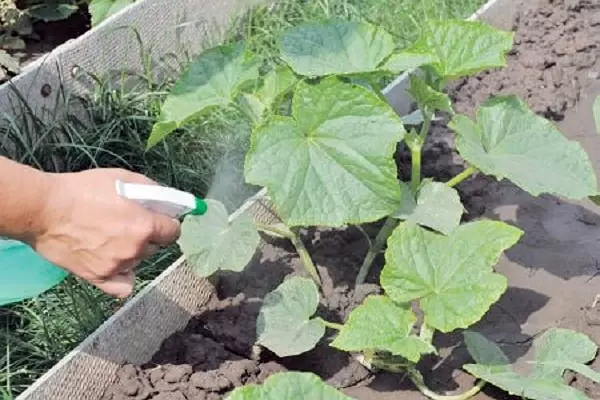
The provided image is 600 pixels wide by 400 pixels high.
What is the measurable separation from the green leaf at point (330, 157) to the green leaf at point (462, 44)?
35cm

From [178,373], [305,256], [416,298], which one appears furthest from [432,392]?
[178,373]

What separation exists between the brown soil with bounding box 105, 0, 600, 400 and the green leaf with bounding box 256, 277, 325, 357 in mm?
97

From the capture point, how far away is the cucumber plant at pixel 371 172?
284cm

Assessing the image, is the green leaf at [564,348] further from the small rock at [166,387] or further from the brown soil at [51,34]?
the brown soil at [51,34]

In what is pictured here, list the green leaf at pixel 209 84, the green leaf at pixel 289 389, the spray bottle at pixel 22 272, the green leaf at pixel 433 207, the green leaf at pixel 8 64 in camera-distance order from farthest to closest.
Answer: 1. the green leaf at pixel 8 64
2. the green leaf at pixel 209 84
3. the green leaf at pixel 433 207
4. the spray bottle at pixel 22 272
5. the green leaf at pixel 289 389

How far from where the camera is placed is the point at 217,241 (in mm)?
3094

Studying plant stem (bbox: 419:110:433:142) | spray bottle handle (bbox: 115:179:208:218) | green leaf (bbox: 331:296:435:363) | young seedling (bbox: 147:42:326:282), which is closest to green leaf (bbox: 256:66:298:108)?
young seedling (bbox: 147:42:326:282)

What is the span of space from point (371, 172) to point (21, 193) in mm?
919

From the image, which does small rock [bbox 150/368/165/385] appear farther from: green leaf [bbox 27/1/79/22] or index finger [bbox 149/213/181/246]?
green leaf [bbox 27/1/79/22]

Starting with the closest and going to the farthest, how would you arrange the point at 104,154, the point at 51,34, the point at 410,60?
the point at 410,60, the point at 104,154, the point at 51,34

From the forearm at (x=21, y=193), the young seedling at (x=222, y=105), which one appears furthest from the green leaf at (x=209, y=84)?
the forearm at (x=21, y=193)

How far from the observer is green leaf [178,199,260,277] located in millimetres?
3049

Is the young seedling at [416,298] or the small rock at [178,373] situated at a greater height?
the young seedling at [416,298]

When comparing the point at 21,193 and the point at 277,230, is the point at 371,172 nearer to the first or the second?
the point at 277,230
